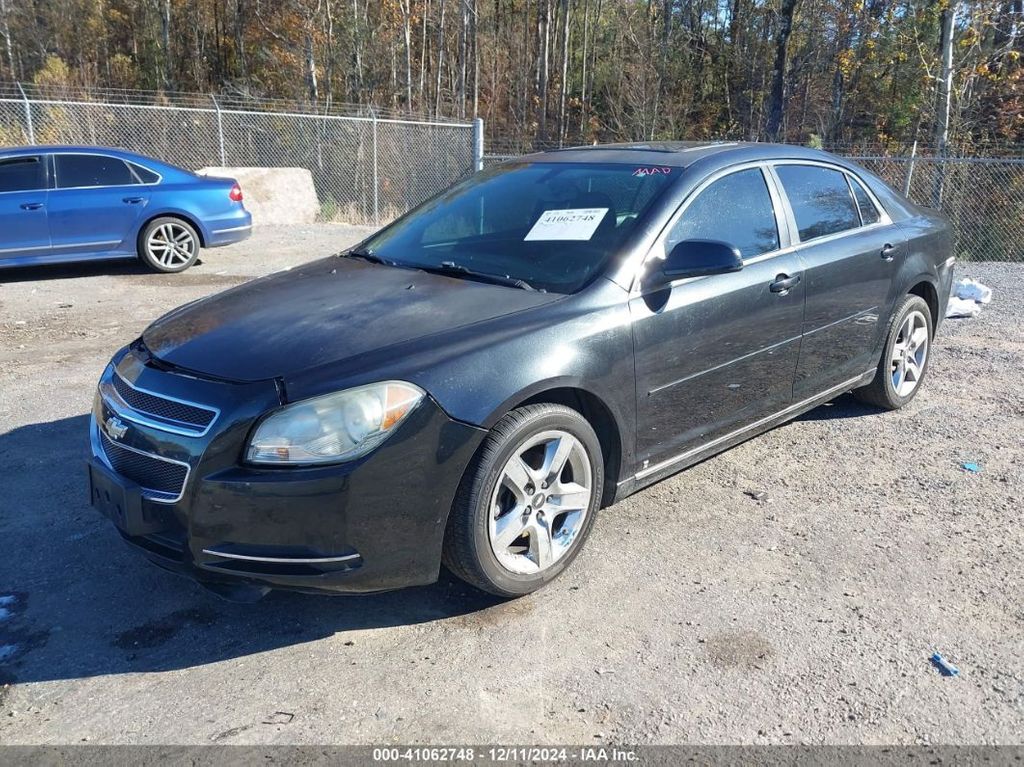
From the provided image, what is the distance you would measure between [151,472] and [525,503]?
1331 millimetres

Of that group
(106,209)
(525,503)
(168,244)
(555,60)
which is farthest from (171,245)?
(555,60)

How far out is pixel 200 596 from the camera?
3295 mm

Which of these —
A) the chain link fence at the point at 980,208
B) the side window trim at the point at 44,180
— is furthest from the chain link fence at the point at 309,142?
the chain link fence at the point at 980,208

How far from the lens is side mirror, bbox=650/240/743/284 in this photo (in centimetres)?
354

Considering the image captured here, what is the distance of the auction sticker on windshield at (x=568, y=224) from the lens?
12.4 feet

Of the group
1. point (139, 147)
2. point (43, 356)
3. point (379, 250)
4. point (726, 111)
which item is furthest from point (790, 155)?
point (726, 111)

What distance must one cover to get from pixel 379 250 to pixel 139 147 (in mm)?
14169

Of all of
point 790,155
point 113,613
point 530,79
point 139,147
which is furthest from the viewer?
point 530,79

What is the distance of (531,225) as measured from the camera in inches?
157

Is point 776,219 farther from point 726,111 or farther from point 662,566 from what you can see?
point 726,111

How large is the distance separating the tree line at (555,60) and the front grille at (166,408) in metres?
23.4

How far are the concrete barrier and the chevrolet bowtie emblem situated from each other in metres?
12.2

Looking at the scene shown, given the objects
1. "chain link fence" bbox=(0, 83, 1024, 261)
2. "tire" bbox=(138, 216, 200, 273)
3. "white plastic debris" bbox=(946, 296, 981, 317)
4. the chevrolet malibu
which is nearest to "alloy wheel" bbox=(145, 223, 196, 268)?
"tire" bbox=(138, 216, 200, 273)

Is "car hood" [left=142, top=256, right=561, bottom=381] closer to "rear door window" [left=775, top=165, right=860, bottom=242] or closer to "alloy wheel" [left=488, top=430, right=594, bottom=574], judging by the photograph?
"alloy wheel" [left=488, top=430, right=594, bottom=574]
